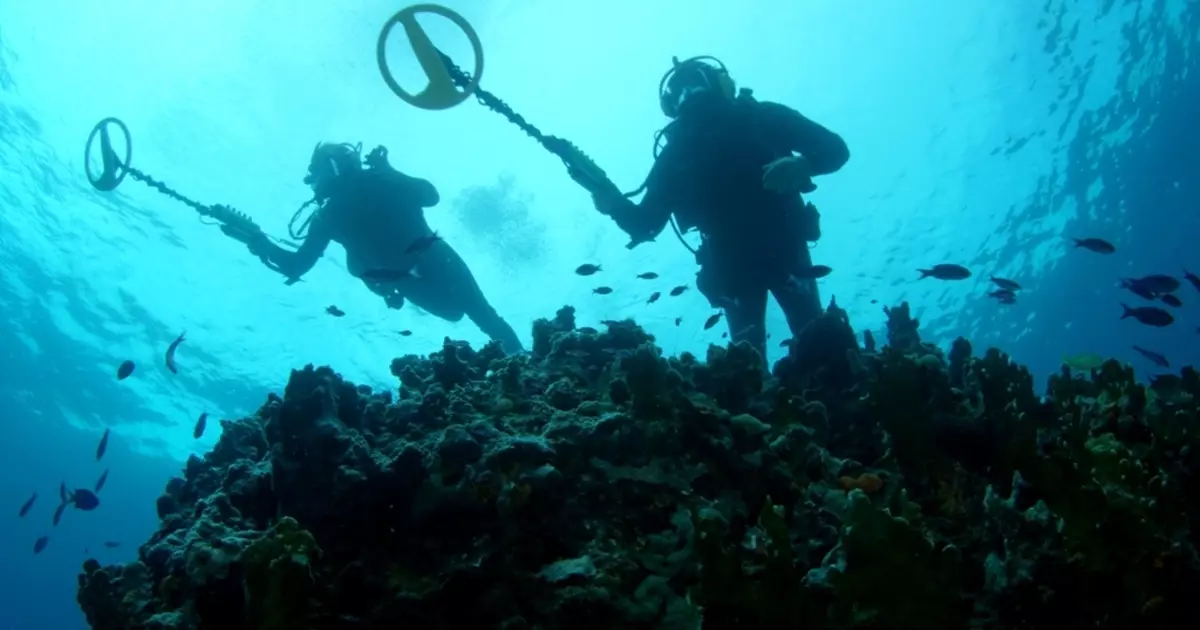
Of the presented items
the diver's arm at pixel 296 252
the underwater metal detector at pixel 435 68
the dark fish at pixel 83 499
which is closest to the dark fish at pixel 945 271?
the underwater metal detector at pixel 435 68

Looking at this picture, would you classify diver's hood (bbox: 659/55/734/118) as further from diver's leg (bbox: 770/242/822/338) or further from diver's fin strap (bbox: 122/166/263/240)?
diver's fin strap (bbox: 122/166/263/240)

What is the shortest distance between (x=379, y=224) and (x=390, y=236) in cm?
26

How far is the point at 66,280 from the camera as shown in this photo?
84.7 ft

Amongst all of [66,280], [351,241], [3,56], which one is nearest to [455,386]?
[351,241]

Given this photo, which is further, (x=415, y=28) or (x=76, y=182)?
(x=76, y=182)

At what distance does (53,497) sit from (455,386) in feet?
212

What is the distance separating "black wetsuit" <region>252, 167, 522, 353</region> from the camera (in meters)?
10.2

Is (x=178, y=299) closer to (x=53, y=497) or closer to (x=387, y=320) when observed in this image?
(x=387, y=320)

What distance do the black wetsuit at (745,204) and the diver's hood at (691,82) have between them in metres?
0.24

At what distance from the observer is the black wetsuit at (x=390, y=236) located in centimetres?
1017

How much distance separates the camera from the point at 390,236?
1040 cm

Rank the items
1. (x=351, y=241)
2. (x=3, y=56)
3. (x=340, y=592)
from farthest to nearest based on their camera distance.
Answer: (x=3, y=56)
(x=351, y=241)
(x=340, y=592)

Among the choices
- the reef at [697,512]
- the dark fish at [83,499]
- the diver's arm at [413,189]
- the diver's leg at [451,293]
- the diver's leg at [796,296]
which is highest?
the diver's arm at [413,189]

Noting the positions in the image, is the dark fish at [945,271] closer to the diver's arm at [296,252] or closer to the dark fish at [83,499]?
the diver's arm at [296,252]
